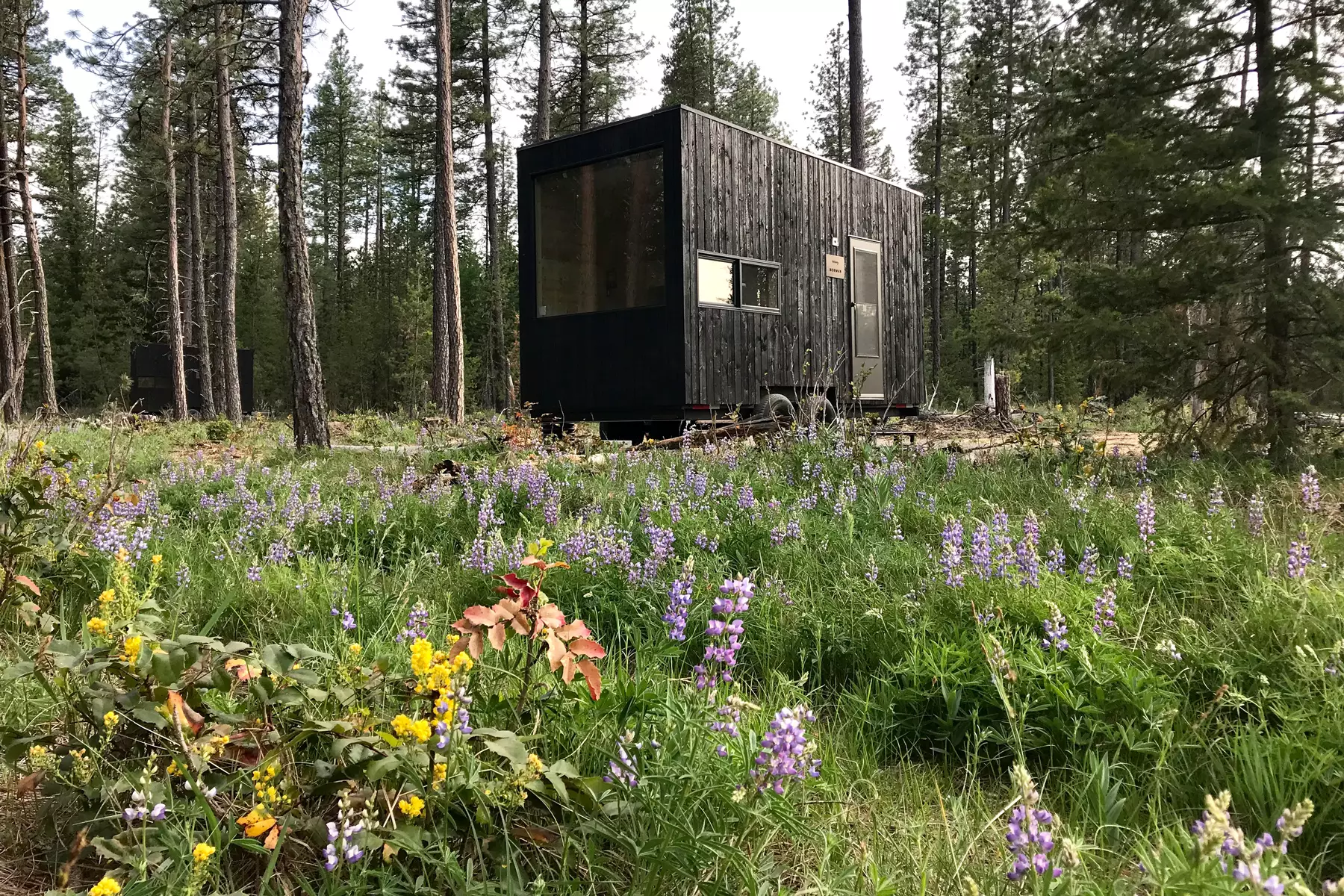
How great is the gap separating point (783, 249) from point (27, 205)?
838 inches

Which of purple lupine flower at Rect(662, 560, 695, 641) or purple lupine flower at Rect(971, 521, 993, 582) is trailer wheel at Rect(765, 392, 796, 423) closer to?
purple lupine flower at Rect(971, 521, 993, 582)

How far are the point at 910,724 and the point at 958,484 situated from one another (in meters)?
2.82

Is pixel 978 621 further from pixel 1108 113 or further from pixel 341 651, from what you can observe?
pixel 1108 113

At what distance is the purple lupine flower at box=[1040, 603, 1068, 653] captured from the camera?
2.17 metres

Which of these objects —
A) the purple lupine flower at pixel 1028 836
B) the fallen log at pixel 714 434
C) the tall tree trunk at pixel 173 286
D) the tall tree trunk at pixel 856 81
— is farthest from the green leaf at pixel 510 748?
the tall tree trunk at pixel 173 286

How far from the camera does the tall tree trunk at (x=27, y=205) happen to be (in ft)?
66.1

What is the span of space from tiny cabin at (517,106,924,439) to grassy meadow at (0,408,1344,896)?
20.1ft

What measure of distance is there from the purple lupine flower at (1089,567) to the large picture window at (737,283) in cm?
739

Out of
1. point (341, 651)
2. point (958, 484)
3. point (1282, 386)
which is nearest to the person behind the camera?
point (341, 651)

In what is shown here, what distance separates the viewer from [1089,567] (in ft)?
9.70

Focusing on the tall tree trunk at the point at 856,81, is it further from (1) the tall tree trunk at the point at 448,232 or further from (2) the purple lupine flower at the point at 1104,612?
(2) the purple lupine flower at the point at 1104,612

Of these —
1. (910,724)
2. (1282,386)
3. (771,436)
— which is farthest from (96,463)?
(1282,386)

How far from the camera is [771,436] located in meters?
7.81

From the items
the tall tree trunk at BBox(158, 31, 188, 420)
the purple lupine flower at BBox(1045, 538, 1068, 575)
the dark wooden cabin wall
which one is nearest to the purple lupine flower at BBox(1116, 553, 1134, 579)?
the purple lupine flower at BBox(1045, 538, 1068, 575)
